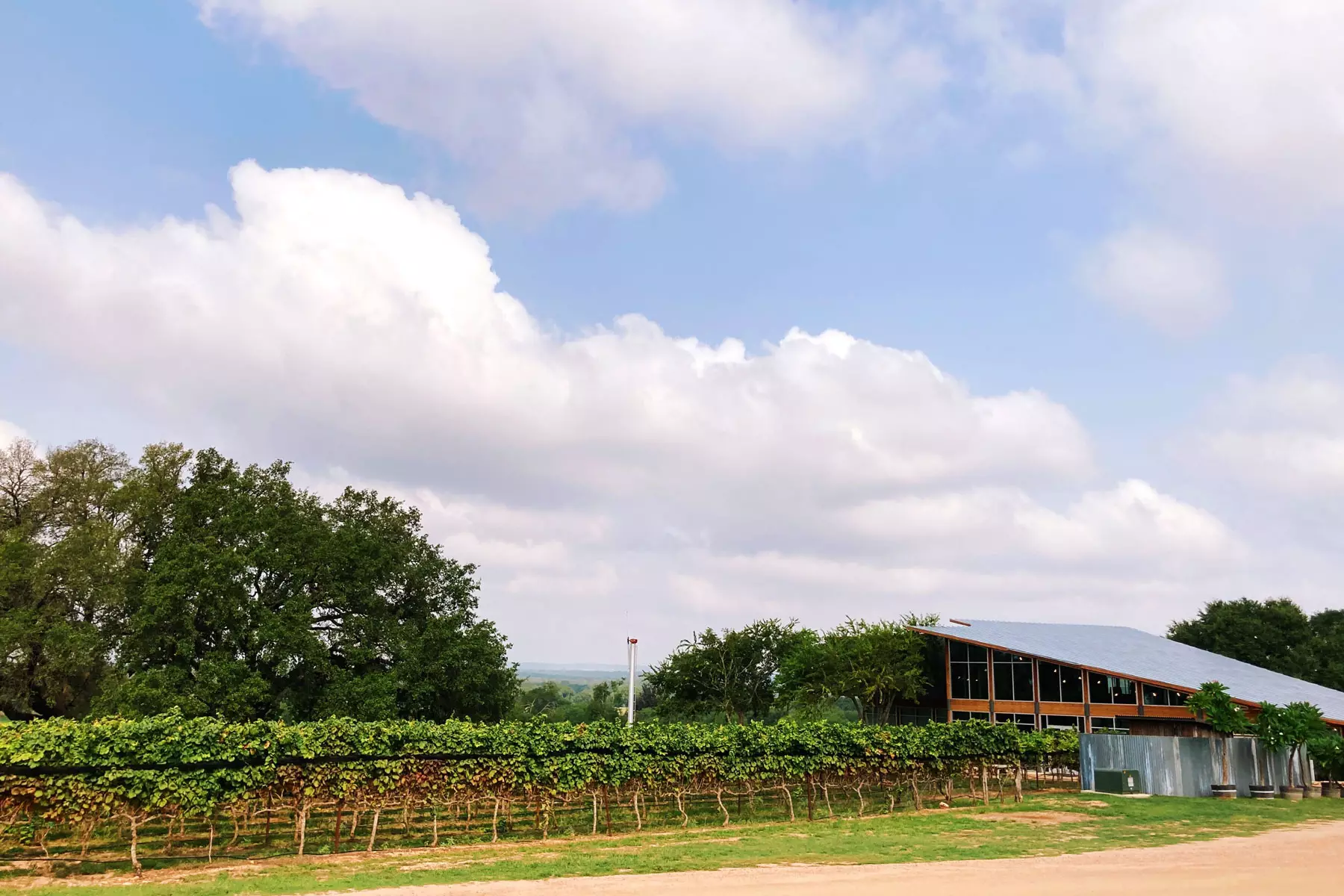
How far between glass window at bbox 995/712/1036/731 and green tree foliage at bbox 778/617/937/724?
4459 mm

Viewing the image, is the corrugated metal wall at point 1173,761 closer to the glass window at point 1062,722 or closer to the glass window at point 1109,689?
the glass window at point 1109,689

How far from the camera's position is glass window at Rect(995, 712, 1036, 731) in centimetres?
4297

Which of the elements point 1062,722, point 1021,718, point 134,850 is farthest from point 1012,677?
point 134,850

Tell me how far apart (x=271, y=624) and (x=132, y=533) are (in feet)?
30.2

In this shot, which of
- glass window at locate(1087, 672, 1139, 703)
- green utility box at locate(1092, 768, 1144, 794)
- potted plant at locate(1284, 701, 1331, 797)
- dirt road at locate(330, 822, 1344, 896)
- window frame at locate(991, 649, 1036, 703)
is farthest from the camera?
window frame at locate(991, 649, 1036, 703)

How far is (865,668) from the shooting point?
47812 millimetres

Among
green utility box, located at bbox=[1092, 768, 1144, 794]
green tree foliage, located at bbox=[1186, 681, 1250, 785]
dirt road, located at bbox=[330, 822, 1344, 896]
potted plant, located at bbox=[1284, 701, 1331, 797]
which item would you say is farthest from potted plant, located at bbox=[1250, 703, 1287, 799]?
dirt road, located at bbox=[330, 822, 1344, 896]

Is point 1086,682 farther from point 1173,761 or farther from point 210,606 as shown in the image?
point 210,606

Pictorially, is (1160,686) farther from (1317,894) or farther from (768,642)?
(1317,894)

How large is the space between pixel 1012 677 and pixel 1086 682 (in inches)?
149

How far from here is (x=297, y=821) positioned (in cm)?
2019

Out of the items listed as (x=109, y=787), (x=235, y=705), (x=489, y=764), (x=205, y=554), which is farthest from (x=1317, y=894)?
(x=205, y=554)

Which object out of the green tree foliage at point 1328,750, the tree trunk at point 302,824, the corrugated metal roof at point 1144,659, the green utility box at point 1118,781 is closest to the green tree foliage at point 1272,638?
the corrugated metal roof at point 1144,659

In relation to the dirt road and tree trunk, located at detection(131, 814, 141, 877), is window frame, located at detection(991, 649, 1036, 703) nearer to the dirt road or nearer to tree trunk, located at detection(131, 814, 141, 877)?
the dirt road
